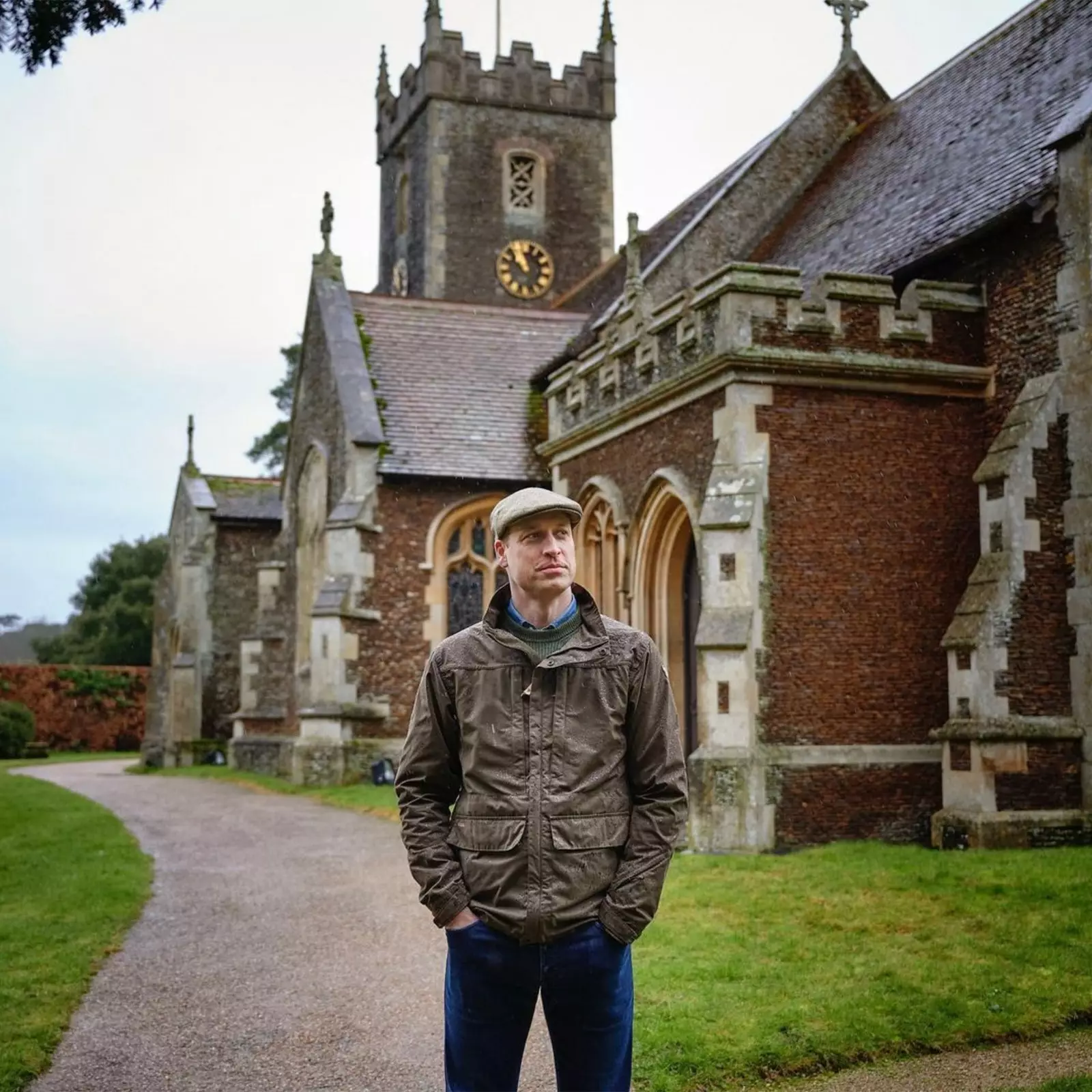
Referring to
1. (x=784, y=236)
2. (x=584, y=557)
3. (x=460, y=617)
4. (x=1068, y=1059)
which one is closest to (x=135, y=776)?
(x=460, y=617)

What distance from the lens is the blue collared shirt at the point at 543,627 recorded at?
3.55 m

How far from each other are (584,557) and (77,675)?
25.4 metres

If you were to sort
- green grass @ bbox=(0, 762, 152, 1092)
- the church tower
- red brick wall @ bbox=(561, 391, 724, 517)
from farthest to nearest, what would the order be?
the church tower
red brick wall @ bbox=(561, 391, 724, 517)
green grass @ bbox=(0, 762, 152, 1092)

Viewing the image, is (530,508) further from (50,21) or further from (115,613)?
(115,613)

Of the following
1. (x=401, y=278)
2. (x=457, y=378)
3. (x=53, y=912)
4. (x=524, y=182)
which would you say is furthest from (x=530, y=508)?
(x=401, y=278)

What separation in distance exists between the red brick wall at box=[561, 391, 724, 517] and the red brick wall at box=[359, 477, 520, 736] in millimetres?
4826

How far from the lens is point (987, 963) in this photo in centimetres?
673

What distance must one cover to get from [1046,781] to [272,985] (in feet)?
22.1

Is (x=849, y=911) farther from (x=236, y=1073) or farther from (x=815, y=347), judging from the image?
(x=815, y=347)

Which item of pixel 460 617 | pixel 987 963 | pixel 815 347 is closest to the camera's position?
pixel 987 963

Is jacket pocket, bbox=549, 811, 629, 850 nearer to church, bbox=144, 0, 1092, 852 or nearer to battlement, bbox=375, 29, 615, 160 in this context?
church, bbox=144, 0, 1092, 852

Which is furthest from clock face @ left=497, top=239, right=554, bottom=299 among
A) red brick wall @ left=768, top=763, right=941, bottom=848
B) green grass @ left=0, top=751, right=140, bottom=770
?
red brick wall @ left=768, top=763, right=941, bottom=848

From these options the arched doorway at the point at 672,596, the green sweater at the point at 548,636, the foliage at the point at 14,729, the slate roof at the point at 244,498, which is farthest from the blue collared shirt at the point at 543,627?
the foliage at the point at 14,729

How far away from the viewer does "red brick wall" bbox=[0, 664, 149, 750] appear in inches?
1417
